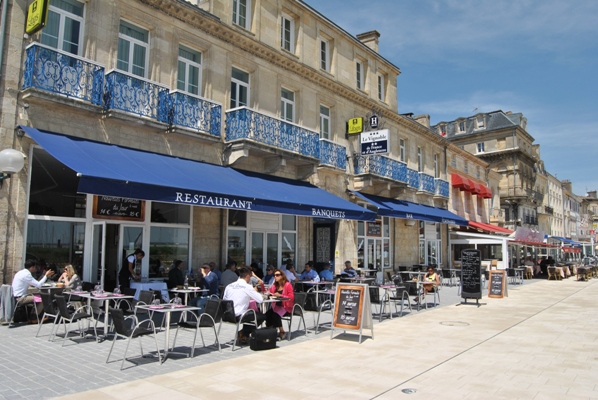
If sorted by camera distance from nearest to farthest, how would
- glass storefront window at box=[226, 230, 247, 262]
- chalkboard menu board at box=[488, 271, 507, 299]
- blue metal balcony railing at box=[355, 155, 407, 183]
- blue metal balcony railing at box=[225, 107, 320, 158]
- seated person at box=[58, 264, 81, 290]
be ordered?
seated person at box=[58, 264, 81, 290] < blue metal balcony railing at box=[225, 107, 320, 158] < glass storefront window at box=[226, 230, 247, 262] < chalkboard menu board at box=[488, 271, 507, 299] < blue metal balcony railing at box=[355, 155, 407, 183]

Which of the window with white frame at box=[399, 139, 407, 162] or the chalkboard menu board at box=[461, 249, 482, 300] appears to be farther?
the window with white frame at box=[399, 139, 407, 162]

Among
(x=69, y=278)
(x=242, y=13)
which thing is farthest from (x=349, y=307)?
(x=242, y=13)

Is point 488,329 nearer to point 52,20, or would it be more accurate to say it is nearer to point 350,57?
point 52,20

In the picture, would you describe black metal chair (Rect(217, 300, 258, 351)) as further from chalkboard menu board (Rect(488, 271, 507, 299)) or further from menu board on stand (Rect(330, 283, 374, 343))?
chalkboard menu board (Rect(488, 271, 507, 299))

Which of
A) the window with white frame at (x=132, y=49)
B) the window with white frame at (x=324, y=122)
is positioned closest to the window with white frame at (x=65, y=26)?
the window with white frame at (x=132, y=49)

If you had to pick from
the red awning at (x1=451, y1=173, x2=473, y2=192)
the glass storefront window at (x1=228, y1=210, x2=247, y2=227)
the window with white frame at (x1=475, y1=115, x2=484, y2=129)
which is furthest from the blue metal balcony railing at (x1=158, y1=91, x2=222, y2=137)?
the window with white frame at (x1=475, y1=115, x2=484, y2=129)

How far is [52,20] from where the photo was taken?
9.80m

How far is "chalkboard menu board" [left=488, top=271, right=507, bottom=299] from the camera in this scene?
16.3 meters

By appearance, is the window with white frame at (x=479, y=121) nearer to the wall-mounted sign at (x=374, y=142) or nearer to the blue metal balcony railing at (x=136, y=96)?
the wall-mounted sign at (x=374, y=142)

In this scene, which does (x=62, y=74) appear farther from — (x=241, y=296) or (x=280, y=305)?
(x=280, y=305)

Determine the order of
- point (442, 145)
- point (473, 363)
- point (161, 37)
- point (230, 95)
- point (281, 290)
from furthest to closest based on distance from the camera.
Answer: point (442, 145) < point (230, 95) < point (161, 37) < point (281, 290) < point (473, 363)

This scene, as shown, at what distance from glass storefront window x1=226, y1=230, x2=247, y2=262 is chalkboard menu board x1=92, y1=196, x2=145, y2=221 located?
9.80ft

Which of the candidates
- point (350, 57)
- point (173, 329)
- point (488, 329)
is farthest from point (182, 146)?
point (350, 57)

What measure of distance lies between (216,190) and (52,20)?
5.11m
